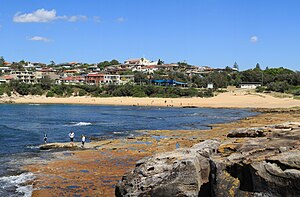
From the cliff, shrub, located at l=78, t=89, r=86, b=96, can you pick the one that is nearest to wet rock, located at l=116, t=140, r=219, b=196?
the cliff

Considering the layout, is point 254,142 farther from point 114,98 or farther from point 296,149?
point 114,98

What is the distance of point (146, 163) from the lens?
14.7m

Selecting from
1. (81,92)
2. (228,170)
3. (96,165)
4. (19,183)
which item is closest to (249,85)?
(81,92)

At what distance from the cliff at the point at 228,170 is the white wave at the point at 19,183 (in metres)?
6.40

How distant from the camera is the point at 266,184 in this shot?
1148cm

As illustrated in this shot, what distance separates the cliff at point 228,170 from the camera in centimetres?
1137

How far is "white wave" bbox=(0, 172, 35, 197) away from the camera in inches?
778

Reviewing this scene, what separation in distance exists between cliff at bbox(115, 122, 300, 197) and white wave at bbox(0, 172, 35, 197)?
6401mm

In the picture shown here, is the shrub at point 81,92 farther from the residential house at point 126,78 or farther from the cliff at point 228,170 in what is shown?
the cliff at point 228,170

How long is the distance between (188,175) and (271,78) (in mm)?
137830

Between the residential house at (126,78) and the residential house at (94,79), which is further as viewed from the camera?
the residential house at (94,79)

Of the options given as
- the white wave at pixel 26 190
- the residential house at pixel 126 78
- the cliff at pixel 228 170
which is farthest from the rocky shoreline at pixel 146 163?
the residential house at pixel 126 78

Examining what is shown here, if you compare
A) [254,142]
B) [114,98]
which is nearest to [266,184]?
[254,142]

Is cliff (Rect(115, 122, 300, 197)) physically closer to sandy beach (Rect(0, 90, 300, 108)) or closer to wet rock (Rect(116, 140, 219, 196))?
wet rock (Rect(116, 140, 219, 196))
